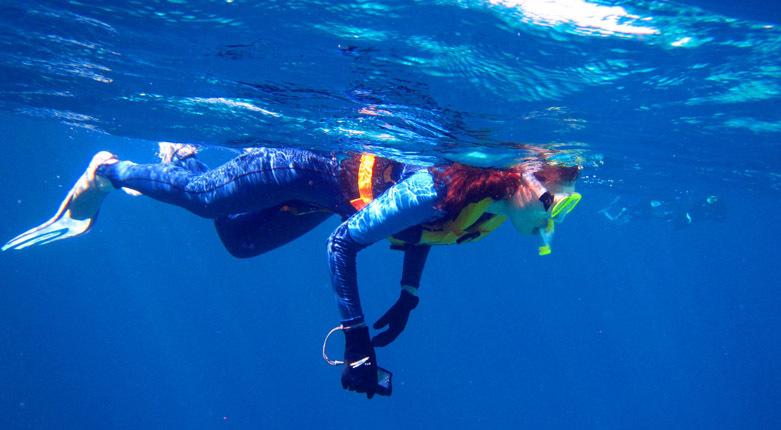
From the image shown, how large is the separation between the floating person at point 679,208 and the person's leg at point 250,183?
2395 cm

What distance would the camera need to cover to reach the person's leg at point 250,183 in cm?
559

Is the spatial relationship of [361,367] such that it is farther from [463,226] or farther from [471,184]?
[471,184]

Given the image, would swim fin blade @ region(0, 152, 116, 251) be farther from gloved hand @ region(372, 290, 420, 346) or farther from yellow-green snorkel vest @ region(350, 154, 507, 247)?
gloved hand @ region(372, 290, 420, 346)

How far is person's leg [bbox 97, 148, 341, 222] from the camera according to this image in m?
5.59

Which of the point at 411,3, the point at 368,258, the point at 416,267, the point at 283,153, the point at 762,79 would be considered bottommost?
the point at 368,258

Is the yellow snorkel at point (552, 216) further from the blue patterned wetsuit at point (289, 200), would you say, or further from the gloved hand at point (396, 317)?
the gloved hand at point (396, 317)

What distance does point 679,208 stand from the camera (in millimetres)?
29422

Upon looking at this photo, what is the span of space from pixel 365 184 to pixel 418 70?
163cm

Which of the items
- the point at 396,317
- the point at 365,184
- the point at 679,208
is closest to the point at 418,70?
the point at 365,184

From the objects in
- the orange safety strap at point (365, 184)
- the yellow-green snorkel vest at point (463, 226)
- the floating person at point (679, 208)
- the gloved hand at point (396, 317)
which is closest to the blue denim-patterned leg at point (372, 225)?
the yellow-green snorkel vest at point (463, 226)

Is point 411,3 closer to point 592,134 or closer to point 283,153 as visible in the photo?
point 283,153

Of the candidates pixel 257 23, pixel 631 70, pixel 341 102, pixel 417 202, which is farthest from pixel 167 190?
pixel 631 70

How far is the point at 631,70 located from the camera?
5977mm

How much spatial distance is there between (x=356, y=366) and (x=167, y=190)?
3.42m
